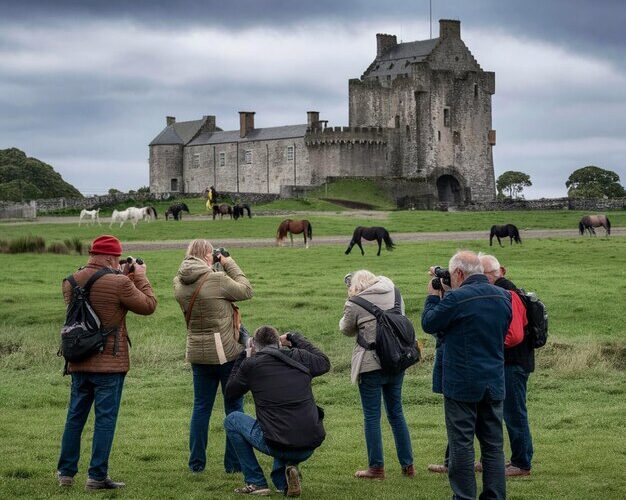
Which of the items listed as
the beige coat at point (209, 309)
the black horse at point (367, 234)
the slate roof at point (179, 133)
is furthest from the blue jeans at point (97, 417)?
the slate roof at point (179, 133)

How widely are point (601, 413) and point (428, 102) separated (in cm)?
9106

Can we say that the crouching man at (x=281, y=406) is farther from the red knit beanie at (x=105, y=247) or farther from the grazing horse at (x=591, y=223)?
the grazing horse at (x=591, y=223)

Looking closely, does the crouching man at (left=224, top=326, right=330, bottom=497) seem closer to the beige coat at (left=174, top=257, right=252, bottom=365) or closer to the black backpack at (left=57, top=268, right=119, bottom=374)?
the beige coat at (left=174, top=257, right=252, bottom=365)

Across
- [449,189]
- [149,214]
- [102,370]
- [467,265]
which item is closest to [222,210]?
[149,214]

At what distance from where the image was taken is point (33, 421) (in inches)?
611

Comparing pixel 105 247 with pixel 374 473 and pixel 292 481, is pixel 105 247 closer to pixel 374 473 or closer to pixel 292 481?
pixel 292 481

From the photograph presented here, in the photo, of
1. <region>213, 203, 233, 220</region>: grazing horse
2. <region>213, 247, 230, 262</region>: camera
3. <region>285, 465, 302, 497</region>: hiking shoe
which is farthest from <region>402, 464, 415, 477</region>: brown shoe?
<region>213, 203, 233, 220</region>: grazing horse

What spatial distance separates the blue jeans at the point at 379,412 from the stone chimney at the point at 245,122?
343 ft

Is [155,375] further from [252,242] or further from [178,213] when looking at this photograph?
[178,213]

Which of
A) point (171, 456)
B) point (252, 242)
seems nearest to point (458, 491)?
point (171, 456)

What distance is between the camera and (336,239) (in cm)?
5175

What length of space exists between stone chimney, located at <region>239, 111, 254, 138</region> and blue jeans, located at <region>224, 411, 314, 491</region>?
345 ft

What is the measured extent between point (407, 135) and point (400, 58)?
9.37 m

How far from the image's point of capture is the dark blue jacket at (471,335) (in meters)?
9.92
